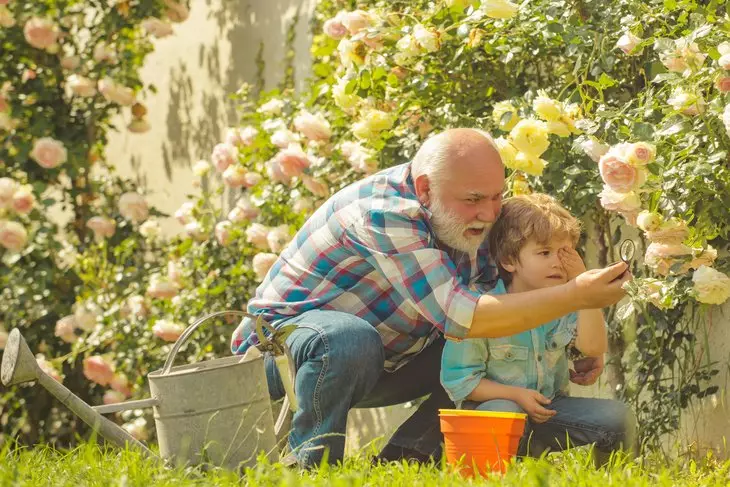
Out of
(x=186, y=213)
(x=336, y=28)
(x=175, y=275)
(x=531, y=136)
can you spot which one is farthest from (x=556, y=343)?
(x=186, y=213)

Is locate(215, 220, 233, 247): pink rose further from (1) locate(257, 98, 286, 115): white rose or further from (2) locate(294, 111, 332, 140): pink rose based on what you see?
(2) locate(294, 111, 332, 140): pink rose

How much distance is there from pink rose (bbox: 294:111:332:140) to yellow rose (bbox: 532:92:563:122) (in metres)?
1.17


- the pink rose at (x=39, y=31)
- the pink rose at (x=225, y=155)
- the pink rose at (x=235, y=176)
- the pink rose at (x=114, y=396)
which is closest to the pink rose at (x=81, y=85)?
the pink rose at (x=39, y=31)

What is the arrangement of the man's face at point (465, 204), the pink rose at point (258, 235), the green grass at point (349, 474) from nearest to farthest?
the green grass at point (349, 474) < the man's face at point (465, 204) < the pink rose at point (258, 235)

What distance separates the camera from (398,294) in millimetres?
3238

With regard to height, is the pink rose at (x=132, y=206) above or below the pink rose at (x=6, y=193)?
below

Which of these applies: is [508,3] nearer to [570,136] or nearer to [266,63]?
[570,136]

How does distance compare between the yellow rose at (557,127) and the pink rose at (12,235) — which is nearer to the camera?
the yellow rose at (557,127)

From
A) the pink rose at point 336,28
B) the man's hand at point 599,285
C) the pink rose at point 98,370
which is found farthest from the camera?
the pink rose at point 98,370

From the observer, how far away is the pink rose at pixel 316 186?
4227 mm

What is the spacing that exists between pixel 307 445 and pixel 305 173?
4.82ft

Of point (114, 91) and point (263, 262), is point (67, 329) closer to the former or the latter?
point (114, 91)

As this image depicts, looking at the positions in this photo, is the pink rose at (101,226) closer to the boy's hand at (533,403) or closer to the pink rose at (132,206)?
the pink rose at (132,206)

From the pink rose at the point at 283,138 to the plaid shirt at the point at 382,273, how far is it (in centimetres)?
104
